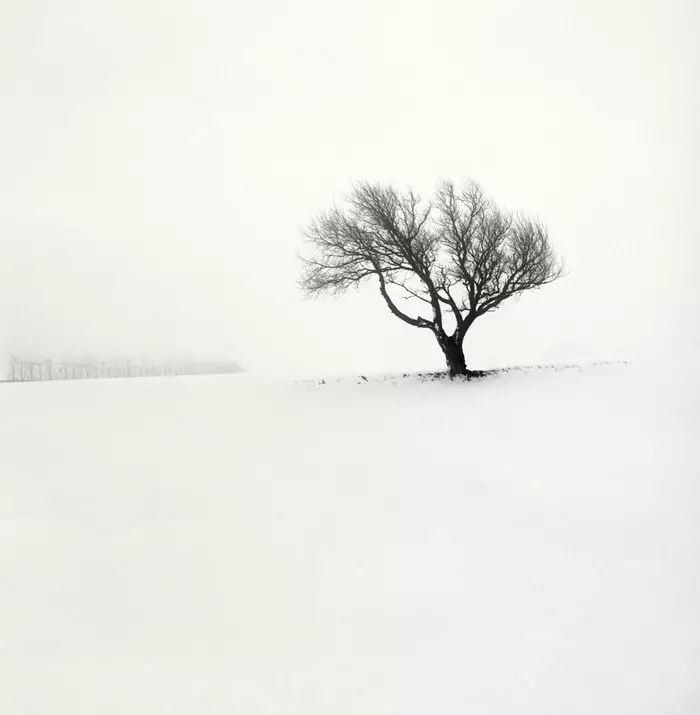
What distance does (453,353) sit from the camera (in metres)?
19.8

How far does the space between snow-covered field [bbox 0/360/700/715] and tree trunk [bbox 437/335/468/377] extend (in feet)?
29.7

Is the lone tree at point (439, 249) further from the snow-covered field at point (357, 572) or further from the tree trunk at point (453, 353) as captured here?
the snow-covered field at point (357, 572)

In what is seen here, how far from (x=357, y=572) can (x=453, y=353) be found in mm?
15695

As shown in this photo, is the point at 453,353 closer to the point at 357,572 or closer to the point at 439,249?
the point at 439,249

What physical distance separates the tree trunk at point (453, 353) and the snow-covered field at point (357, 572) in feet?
29.7

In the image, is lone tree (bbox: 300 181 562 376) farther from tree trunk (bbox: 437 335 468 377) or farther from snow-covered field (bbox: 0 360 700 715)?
snow-covered field (bbox: 0 360 700 715)

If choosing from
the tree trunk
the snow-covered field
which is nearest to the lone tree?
the tree trunk

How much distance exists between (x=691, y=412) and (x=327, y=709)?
34.9ft

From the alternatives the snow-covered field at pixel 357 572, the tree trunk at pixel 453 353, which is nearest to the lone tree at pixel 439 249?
the tree trunk at pixel 453 353

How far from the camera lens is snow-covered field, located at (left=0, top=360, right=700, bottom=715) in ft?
11.2

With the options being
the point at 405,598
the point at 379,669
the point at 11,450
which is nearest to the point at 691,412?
the point at 405,598

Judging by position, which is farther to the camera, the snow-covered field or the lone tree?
the lone tree

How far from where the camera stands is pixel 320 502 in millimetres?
6711

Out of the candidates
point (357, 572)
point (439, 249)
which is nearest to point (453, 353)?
point (439, 249)
